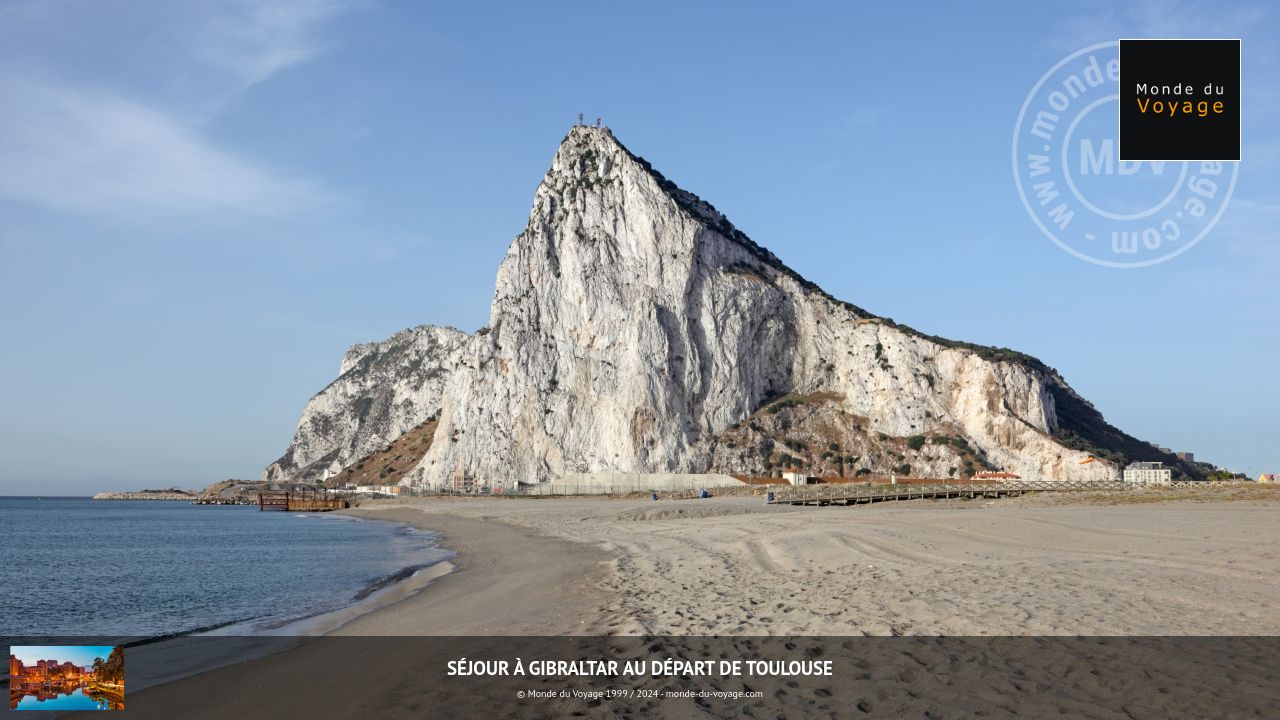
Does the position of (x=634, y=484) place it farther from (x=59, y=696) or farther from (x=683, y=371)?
(x=59, y=696)

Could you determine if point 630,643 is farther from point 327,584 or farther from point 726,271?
point 726,271

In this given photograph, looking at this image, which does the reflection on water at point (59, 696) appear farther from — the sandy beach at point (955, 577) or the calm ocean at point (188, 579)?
the calm ocean at point (188, 579)

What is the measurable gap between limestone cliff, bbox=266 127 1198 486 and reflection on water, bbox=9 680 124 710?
87.2m

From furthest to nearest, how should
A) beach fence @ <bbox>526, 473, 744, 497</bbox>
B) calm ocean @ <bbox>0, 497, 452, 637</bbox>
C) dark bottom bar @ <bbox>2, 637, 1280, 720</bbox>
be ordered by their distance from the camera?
1. beach fence @ <bbox>526, 473, 744, 497</bbox>
2. calm ocean @ <bbox>0, 497, 452, 637</bbox>
3. dark bottom bar @ <bbox>2, 637, 1280, 720</bbox>

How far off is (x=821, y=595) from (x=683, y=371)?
88449 millimetres

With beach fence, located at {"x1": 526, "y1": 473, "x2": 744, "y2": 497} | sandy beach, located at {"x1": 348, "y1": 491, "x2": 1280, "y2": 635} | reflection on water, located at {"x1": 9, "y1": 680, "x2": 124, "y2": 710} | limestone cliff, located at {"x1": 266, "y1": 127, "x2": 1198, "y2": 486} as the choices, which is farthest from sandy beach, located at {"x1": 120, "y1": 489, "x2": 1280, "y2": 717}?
limestone cliff, located at {"x1": 266, "y1": 127, "x2": 1198, "y2": 486}

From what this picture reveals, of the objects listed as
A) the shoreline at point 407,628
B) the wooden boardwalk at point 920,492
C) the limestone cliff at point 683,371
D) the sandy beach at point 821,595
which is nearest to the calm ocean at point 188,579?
the shoreline at point 407,628

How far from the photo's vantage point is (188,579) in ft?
89.9

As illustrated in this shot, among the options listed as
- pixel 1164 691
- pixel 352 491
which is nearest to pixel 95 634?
pixel 1164 691

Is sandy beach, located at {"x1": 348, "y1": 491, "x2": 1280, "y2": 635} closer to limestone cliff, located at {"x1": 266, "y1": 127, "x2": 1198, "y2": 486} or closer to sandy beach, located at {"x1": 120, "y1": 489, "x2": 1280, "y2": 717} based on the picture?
sandy beach, located at {"x1": 120, "y1": 489, "x2": 1280, "y2": 717}

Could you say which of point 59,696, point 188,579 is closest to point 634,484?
point 188,579

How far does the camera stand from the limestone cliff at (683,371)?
9856 centimetres

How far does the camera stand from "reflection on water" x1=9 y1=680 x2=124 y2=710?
9.84m

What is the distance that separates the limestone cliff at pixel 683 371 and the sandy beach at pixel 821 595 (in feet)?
233
